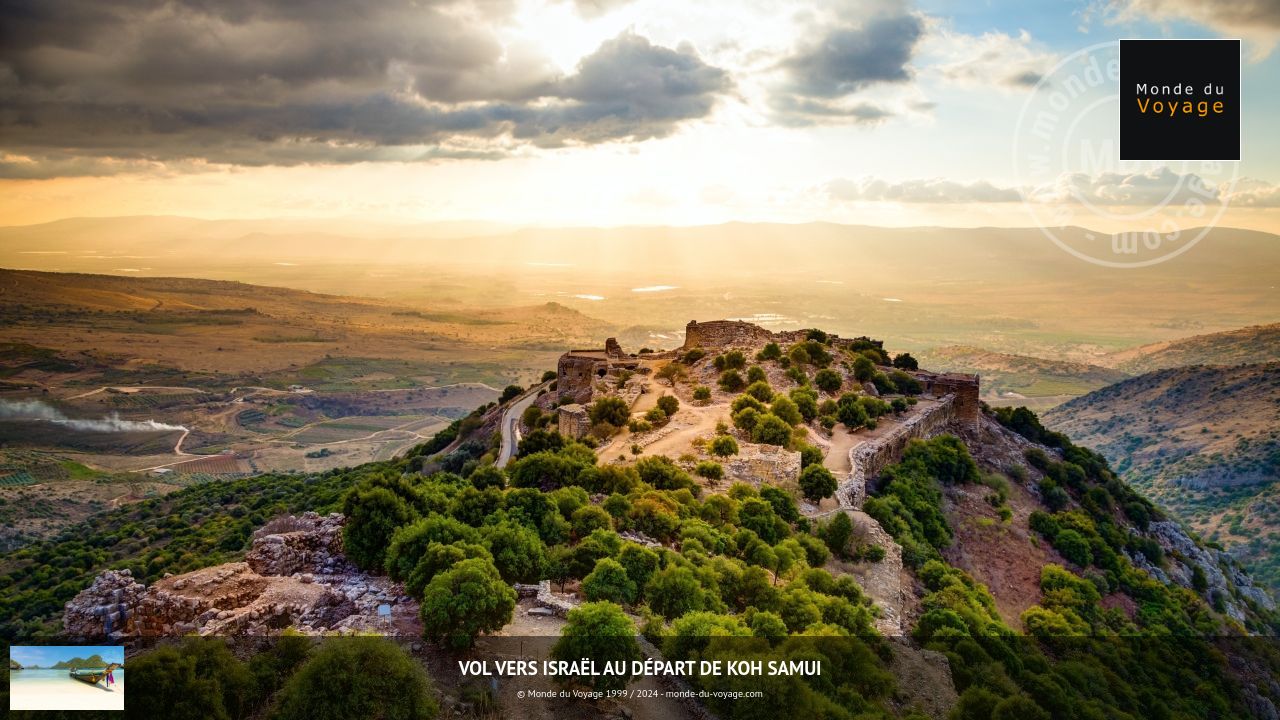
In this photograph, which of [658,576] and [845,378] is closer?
[658,576]

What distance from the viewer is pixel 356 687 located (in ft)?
35.1

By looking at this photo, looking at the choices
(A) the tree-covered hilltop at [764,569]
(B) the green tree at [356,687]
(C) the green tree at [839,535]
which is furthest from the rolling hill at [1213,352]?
(B) the green tree at [356,687]

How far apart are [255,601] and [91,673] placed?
15.4ft

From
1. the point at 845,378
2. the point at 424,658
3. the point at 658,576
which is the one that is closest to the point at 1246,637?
the point at 845,378

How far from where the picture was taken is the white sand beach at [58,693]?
10.1 metres

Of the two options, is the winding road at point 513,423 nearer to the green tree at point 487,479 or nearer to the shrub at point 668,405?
the shrub at point 668,405

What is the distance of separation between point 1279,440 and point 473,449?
216ft

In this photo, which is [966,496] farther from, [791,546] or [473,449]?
[473,449]

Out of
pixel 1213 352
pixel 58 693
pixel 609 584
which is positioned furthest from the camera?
pixel 1213 352

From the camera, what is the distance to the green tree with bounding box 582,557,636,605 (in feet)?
54.8

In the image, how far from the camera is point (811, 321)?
176 metres

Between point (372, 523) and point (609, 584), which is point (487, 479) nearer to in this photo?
point (372, 523)

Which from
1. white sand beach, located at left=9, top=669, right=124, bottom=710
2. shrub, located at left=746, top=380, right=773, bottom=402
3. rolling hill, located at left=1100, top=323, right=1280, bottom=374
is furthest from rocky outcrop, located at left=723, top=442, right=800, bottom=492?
rolling hill, located at left=1100, top=323, right=1280, bottom=374

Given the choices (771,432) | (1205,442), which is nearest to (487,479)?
(771,432)
